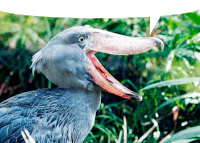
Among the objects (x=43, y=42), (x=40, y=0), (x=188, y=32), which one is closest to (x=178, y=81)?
(x=188, y=32)

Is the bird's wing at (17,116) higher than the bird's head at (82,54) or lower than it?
lower

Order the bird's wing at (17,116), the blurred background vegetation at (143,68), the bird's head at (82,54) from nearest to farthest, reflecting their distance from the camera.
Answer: the bird's wing at (17,116)
the bird's head at (82,54)
the blurred background vegetation at (143,68)

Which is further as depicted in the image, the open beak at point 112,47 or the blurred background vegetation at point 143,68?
the blurred background vegetation at point 143,68

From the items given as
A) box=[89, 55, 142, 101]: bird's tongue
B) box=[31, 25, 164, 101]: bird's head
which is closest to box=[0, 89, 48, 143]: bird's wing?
box=[31, 25, 164, 101]: bird's head

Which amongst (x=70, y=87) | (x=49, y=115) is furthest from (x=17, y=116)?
(x=70, y=87)

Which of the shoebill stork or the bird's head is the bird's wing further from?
the bird's head

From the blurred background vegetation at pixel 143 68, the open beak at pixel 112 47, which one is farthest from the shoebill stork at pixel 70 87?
the blurred background vegetation at pixel 143 68

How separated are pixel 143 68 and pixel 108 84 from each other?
0.41 meters

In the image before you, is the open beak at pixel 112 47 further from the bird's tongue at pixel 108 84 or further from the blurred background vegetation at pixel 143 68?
the blurred background vegetation at pixel 143 68

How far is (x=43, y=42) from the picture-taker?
4.59 feet

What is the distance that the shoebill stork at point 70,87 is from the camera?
3.57 ft

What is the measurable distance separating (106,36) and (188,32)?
588mm

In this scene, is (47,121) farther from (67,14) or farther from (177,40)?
(177,40)

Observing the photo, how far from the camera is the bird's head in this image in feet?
3.80
